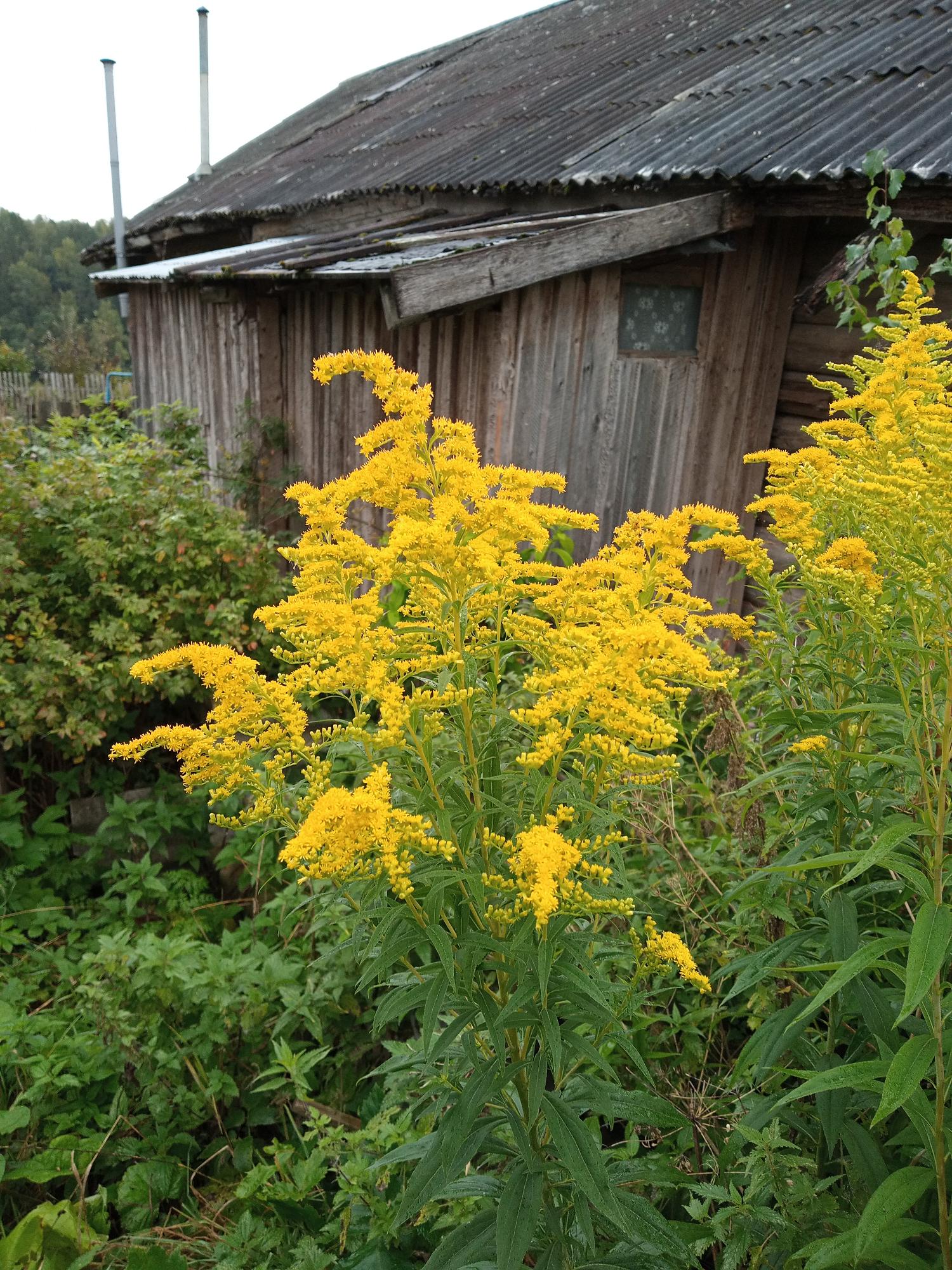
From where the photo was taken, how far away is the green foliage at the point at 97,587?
427cm

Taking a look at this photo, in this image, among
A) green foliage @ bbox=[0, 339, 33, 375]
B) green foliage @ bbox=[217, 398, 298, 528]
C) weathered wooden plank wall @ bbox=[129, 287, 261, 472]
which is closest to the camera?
green foliage @ bbox=[217, 398, 298, 528]

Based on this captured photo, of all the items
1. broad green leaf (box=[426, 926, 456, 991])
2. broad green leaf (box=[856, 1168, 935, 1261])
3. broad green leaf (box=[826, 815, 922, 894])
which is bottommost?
broad green leaf (box=[856, 1168, 935, 1261])

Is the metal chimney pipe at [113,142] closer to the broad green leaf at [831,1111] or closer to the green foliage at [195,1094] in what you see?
the green foliage at [195,1094]

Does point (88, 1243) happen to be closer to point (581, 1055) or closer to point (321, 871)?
point (581, 1055)

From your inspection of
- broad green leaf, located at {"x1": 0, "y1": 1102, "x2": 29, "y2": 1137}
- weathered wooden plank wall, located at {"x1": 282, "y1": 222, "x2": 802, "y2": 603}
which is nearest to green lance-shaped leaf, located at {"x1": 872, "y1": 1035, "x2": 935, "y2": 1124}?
broad green leaf, located at {"x1": 0, "y1": 1102, "x2": 29, "y2": 1137}

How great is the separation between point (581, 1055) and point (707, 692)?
1416 millimetres

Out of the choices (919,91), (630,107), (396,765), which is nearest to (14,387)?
(630,107)

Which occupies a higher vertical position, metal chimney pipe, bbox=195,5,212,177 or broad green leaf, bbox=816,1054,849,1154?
metal chimney pipe, bbox=195,5,212,177

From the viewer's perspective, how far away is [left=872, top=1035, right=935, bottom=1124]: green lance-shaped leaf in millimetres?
1326

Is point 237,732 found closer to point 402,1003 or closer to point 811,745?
point 402,1003

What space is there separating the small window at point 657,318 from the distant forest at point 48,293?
1618 inches

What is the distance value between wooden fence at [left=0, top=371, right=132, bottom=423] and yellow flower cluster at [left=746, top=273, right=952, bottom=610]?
19891 millimetres

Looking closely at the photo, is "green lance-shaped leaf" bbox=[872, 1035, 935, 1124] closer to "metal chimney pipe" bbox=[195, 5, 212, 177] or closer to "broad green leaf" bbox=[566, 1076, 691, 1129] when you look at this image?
"broad green leaf" bbox=[566, 1076, 691, 1129]

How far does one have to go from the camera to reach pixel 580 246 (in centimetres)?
464
